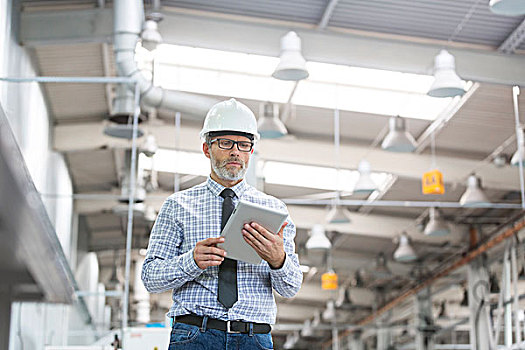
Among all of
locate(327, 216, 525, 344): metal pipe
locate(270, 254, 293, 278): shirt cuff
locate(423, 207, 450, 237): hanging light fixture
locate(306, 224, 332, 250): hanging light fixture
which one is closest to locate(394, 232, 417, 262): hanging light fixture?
locate(327, 216, 525, 344): metal pipe

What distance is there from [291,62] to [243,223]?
15.7ft

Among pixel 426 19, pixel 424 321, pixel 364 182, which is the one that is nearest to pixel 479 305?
pixel 424 321

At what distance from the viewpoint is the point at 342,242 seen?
16.8 meters

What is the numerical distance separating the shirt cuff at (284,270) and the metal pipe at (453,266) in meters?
10.2

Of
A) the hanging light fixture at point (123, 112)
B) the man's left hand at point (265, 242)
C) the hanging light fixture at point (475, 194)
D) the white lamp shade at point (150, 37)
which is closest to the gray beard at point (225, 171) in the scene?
the man's left hand at point (265, 242)

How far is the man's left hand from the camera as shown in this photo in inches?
63.4

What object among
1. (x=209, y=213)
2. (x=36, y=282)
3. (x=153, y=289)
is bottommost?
(x=36, y=282)

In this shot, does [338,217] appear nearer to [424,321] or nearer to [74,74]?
[74,74]

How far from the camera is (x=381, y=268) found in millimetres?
17062

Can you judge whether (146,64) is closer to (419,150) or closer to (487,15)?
(487,15)

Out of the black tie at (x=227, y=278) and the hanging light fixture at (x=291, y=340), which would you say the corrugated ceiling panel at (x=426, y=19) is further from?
the hanging light fixture at (x=291, y=340)

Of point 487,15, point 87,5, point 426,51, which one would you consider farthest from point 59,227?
point 487,15

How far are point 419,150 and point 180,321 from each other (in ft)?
32.8

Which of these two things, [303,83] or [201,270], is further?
[303,83]
